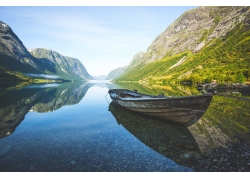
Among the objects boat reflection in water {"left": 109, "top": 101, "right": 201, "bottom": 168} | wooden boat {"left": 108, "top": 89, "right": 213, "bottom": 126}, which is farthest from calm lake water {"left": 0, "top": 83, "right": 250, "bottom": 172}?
wooden boat {"left": 108, "top": 89, "right": 213, "bottom": 126}

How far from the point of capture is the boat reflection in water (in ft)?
28.5

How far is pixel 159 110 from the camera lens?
48.3 ft

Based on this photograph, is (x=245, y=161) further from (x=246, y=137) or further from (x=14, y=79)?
(x=14, y=79)

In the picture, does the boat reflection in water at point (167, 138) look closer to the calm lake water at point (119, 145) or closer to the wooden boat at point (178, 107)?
the calm lake water at point (119, 145)

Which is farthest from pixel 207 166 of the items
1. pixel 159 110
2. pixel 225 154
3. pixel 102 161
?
pixel 159 110

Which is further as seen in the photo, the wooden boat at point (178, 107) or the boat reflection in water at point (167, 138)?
the wooden boat at point (178, 107)

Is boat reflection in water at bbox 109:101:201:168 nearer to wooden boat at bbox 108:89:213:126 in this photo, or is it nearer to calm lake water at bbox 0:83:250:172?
calm lake water at bbox 0:83:250:172

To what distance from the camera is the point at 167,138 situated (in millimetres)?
11523

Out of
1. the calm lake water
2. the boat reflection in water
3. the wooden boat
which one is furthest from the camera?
the wooden boat

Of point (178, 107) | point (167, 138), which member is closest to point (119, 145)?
point (167, 138)

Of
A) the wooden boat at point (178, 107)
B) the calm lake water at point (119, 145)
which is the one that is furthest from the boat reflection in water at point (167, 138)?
the wooden boat at point (178, 107)

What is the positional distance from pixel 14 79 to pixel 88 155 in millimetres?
147218

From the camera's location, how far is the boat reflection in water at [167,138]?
8.67m

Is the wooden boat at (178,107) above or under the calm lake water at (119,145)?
above
